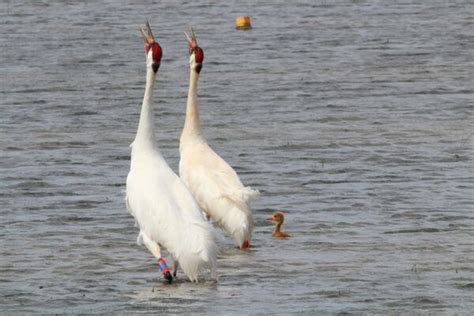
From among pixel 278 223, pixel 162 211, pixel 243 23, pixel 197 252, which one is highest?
pixel 162 211

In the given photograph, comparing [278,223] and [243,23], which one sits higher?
[278,223]

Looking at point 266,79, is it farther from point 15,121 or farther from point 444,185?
point 444,185

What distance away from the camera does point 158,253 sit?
1099cm

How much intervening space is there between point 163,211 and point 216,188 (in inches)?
67.5

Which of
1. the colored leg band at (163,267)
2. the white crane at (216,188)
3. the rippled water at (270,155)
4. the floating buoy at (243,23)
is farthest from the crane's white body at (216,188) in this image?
the floating buoy at (243,23)

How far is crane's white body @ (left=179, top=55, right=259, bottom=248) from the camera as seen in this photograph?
1232 cm

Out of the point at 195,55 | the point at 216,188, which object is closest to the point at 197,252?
the point at 216,188

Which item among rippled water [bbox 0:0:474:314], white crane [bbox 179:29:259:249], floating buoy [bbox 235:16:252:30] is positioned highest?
white crane [bbox 179:29:259:249]

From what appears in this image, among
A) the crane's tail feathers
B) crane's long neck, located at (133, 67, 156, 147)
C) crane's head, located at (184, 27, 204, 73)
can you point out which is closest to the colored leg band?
the crane's tail feathers

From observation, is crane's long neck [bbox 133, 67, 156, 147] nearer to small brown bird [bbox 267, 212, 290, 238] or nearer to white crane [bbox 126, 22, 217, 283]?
white crane [bbox 126, 22, 217, 283]

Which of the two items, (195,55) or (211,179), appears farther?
(195,55)

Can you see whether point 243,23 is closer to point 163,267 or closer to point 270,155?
point 270,155

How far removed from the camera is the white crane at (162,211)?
10609mm

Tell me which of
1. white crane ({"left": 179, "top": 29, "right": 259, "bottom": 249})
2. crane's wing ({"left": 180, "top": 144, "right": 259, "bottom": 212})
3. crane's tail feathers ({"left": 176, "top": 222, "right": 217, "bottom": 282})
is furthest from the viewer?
crane's wing ({"left": 180, "top": 144, "right": 259, "bottom": 212})
